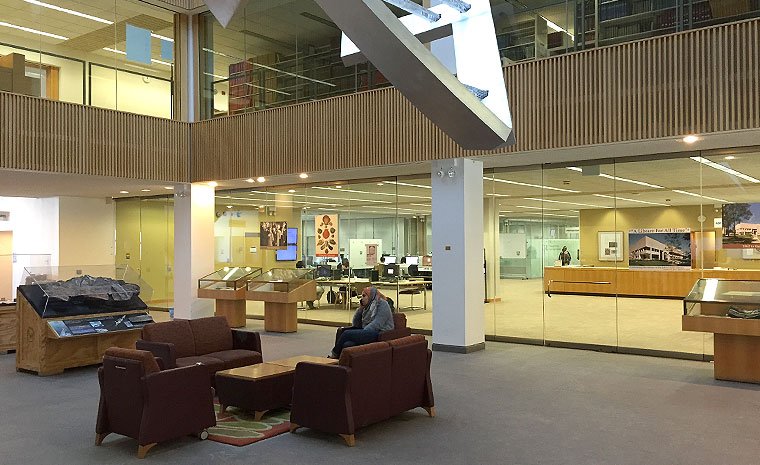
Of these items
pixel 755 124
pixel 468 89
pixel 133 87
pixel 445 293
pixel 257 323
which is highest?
pixel 133 87

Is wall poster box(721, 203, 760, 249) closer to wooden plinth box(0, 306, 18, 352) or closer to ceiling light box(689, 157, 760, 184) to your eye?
ceiling light box(689, 157, 760, 184)

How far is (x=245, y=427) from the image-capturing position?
6.34 m

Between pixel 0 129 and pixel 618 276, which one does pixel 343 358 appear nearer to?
A: pixel 618 276

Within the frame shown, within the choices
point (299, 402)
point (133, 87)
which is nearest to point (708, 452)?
point (299, 402)

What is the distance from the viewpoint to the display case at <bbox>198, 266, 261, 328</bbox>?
13.9 m

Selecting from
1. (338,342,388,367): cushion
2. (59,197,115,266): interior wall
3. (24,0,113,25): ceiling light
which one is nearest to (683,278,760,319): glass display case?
(338,342,388,367): cushion

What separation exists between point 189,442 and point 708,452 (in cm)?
440

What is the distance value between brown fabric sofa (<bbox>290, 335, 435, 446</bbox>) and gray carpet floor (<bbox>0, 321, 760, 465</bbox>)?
18cm

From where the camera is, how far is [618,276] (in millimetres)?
10727

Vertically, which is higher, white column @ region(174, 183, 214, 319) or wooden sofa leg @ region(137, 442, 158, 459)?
white column @ region(174, 183, 214, 319)

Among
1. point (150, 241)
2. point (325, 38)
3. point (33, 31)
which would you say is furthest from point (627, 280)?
point (150, 241)

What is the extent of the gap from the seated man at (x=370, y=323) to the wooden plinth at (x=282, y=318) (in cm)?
442

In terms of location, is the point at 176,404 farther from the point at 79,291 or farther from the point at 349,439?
the point at 79,291

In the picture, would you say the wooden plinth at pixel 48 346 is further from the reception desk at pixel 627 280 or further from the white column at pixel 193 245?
the reception desk at pixel 627 280
